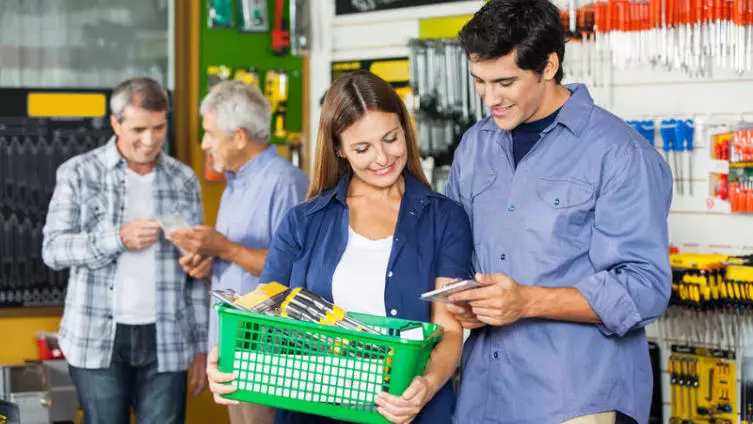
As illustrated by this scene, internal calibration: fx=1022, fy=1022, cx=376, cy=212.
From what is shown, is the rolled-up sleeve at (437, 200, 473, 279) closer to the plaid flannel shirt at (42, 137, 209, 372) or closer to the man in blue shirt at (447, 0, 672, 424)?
the man in blue shirt at (447, 0, 672, 424)

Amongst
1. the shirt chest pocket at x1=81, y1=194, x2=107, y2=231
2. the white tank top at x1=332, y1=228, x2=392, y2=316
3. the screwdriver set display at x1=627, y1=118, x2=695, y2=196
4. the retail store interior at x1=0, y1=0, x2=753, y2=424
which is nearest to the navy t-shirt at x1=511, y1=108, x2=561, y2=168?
the white tank top at x1=332, y1=228, x2=392, y2=316

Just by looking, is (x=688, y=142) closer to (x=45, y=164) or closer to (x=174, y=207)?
(x=174, y=207)

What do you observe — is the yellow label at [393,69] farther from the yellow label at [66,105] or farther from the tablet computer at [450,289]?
the tablet computer at [450,289]

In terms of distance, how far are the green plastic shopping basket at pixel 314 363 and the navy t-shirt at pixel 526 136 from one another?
0.62 meters

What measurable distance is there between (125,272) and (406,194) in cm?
196

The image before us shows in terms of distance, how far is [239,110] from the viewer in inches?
170

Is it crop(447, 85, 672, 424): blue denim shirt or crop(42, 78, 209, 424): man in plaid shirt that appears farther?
crop(42, 78, 209, 424): man in plaid shirt

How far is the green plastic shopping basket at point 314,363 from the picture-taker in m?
2.46

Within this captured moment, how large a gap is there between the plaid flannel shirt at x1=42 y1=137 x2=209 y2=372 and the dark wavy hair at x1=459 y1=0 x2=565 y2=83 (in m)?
2.20

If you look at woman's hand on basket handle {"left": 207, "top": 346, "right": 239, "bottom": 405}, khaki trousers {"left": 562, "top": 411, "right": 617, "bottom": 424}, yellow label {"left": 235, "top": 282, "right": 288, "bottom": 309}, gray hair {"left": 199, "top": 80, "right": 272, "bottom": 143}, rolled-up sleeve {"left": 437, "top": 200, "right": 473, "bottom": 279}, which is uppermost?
gray hair {"left": 199, "top": 80, "right": 272, "bottom": 143}

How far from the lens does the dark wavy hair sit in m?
2.59

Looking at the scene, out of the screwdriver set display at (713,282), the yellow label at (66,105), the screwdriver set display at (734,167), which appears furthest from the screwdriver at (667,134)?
the yellow label at (66,105)

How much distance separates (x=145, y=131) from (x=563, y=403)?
248cm

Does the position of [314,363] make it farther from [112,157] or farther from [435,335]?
[112,157]
